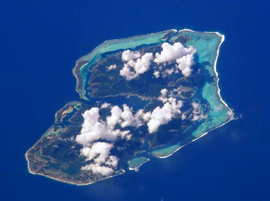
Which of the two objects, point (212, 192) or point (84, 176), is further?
point (84, 176)

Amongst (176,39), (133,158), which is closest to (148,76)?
(176,39)

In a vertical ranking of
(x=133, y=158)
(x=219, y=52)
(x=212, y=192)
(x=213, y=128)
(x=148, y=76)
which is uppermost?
(x=219, y=52)

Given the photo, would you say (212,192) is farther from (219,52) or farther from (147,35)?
(147,35)

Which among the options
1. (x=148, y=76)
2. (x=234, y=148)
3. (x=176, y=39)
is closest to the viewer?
(x=234, y=148)

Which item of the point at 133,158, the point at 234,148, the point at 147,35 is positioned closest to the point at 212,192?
the point at 234,148

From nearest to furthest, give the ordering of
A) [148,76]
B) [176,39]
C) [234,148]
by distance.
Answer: [234,148], [148,76], [176,39]

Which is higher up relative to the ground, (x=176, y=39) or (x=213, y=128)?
(x=176, y=39)
